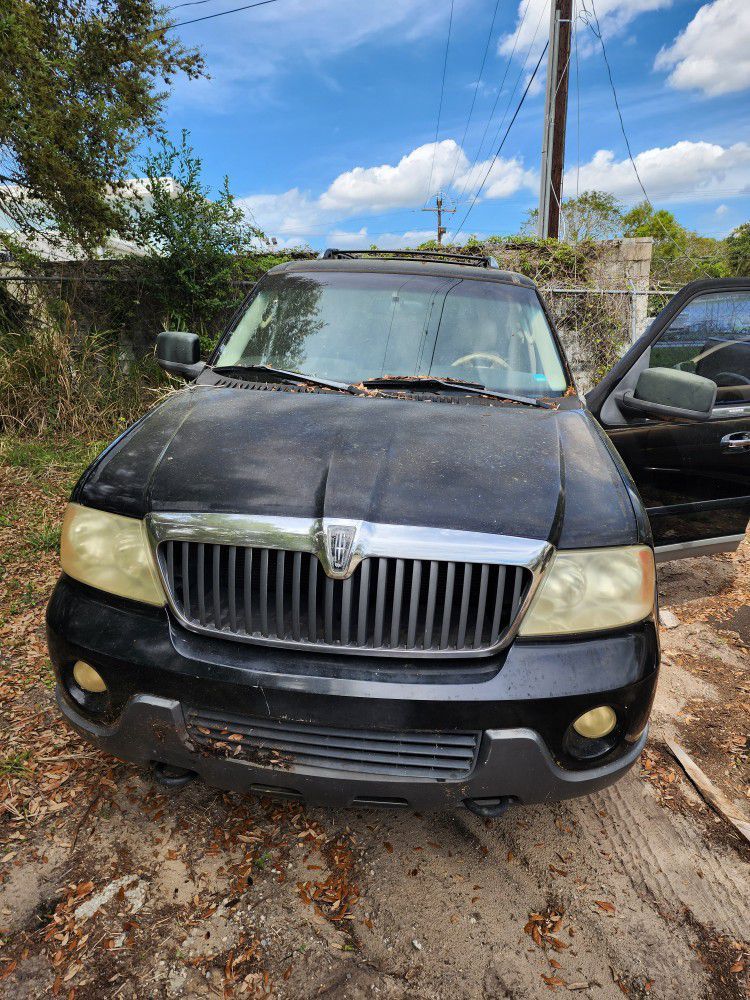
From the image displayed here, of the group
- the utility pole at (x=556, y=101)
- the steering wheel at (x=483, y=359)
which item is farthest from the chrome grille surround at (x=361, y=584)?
the utility pole at (x=556, y=101)

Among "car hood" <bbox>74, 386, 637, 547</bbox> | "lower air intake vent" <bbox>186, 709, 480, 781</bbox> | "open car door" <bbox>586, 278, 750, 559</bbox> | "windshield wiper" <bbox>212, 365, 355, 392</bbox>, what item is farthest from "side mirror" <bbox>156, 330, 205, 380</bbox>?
"open car door" <bbox>586, 278, 750, 559</bbox>

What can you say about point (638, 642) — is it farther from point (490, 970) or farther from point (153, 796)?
point (153, 796)

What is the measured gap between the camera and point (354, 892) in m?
2.01

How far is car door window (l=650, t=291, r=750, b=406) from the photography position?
3504 millimetres

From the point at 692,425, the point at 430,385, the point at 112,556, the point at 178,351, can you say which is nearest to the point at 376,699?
the point at 112,556

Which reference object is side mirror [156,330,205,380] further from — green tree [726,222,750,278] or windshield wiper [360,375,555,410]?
green tree [726,222,750,278]

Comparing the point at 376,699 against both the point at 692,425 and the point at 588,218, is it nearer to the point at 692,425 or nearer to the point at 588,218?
the point at 692,425

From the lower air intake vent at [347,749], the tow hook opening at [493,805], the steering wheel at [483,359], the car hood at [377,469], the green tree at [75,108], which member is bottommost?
the tow hook opening at [493,805]

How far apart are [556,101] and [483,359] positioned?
466 inches

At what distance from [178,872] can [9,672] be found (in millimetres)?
1666

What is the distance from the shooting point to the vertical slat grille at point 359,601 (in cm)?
175

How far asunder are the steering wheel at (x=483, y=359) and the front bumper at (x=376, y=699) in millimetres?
1532

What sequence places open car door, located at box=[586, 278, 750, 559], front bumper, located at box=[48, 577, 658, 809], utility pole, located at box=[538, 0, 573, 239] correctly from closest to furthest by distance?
front bumper, located at box=[48, 577, 658, 809], open car door, located at box=[586, 278, 750, 559], utility pole, located at box=[538, 0, 573, 239]

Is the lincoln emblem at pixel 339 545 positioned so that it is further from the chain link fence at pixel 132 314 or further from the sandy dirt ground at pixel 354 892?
the chain link fence at pixel 132 314
